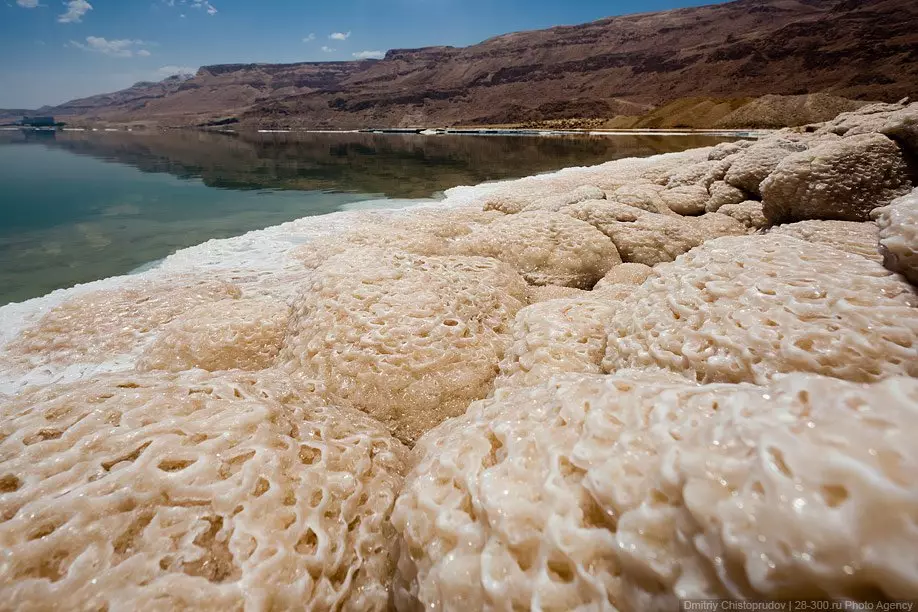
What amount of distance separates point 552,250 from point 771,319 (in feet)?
8.52

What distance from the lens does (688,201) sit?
234 inches

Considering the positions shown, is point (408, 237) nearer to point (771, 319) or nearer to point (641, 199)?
point (641, 199)

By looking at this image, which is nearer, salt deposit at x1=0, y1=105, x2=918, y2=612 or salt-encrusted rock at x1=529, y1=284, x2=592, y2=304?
salt deposit at x1=0, y1=105, x2=918, y2=612

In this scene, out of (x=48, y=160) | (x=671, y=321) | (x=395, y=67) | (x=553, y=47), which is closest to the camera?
(x=671, y=321)

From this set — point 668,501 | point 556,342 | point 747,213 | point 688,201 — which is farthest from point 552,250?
point 668,501

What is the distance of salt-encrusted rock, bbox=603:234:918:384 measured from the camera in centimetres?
147

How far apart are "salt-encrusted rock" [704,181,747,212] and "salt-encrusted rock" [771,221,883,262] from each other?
235 centimetres

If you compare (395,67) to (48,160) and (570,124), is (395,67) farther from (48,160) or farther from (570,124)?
(48,160)

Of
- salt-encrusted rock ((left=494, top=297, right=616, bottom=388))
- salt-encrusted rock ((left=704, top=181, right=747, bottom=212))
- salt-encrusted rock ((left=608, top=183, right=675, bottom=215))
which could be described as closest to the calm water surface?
salt-encrusted rock ((left=494, top=297, right=616, bottom=388))

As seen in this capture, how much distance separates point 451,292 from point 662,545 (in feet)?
7.38

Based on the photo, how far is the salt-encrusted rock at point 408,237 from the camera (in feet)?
14.9

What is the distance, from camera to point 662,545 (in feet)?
3.17

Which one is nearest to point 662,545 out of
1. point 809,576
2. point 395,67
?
point 809,576

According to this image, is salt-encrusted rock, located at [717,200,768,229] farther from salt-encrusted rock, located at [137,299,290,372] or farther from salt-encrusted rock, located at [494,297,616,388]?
salt-encrusted rock, located at [137,299,290,372]
